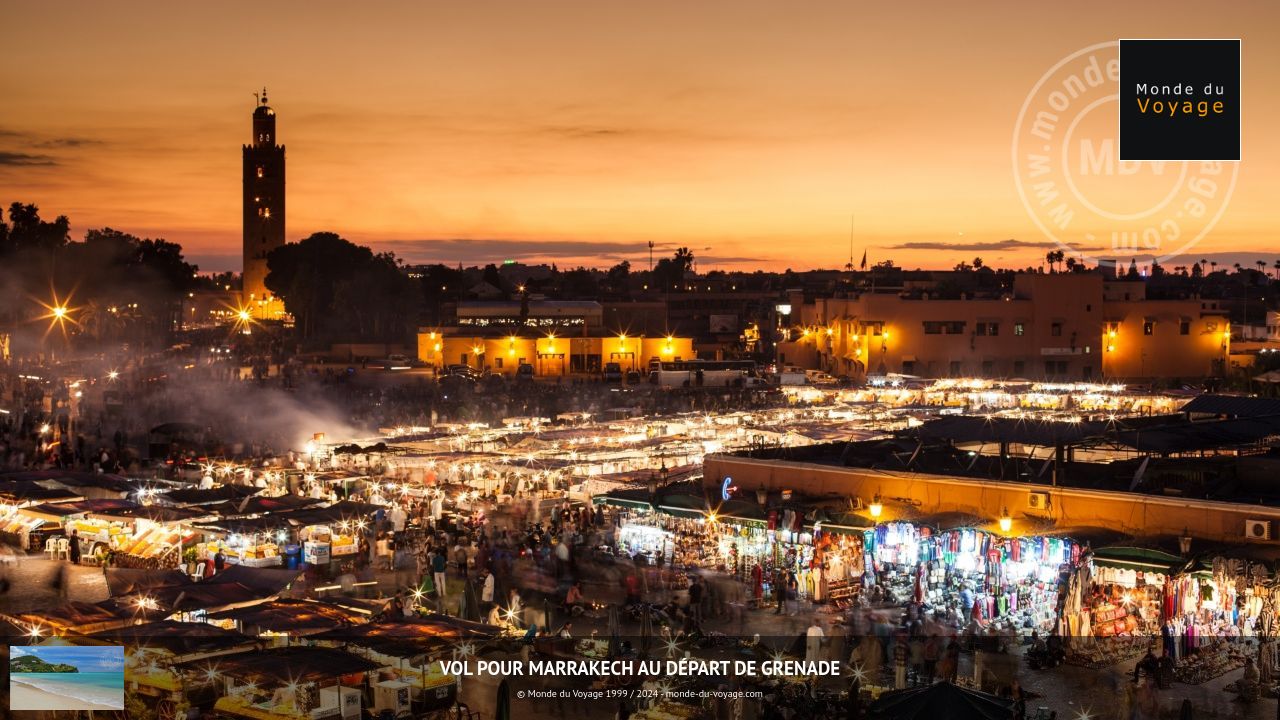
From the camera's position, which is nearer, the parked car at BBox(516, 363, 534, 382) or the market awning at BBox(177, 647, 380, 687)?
the market awning at BBox(177, 647, 380, 687)

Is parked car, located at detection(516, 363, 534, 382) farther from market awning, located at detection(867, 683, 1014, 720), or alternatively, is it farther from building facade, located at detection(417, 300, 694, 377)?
market awning, located at detection(867, 683, 1014, 720)

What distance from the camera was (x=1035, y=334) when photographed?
56.1 m

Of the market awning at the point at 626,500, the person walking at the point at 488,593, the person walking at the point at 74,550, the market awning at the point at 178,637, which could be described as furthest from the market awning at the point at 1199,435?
the person walking at the point at 74,550

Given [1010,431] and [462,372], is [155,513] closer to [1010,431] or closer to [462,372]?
[1010,431]

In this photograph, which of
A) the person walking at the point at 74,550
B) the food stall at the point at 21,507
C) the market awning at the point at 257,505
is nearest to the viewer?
the market awning at the point at 257,505

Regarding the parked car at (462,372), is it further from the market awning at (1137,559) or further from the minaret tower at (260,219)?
the minaret tower at (260,219)

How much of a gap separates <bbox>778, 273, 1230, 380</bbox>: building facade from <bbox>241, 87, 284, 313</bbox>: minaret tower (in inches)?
2504

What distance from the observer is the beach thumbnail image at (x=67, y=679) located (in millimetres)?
11188

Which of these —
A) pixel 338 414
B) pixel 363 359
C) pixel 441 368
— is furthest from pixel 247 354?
pixel 338 414

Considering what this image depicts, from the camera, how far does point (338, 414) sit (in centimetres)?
4088

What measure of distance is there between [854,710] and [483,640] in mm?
3705

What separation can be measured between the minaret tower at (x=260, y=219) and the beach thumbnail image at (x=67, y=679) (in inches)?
3837

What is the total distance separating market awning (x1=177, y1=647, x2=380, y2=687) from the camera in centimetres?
1048

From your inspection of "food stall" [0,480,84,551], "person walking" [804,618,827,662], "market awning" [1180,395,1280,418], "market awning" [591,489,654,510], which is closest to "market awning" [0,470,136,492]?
"food stall" [0,480,84,551]
